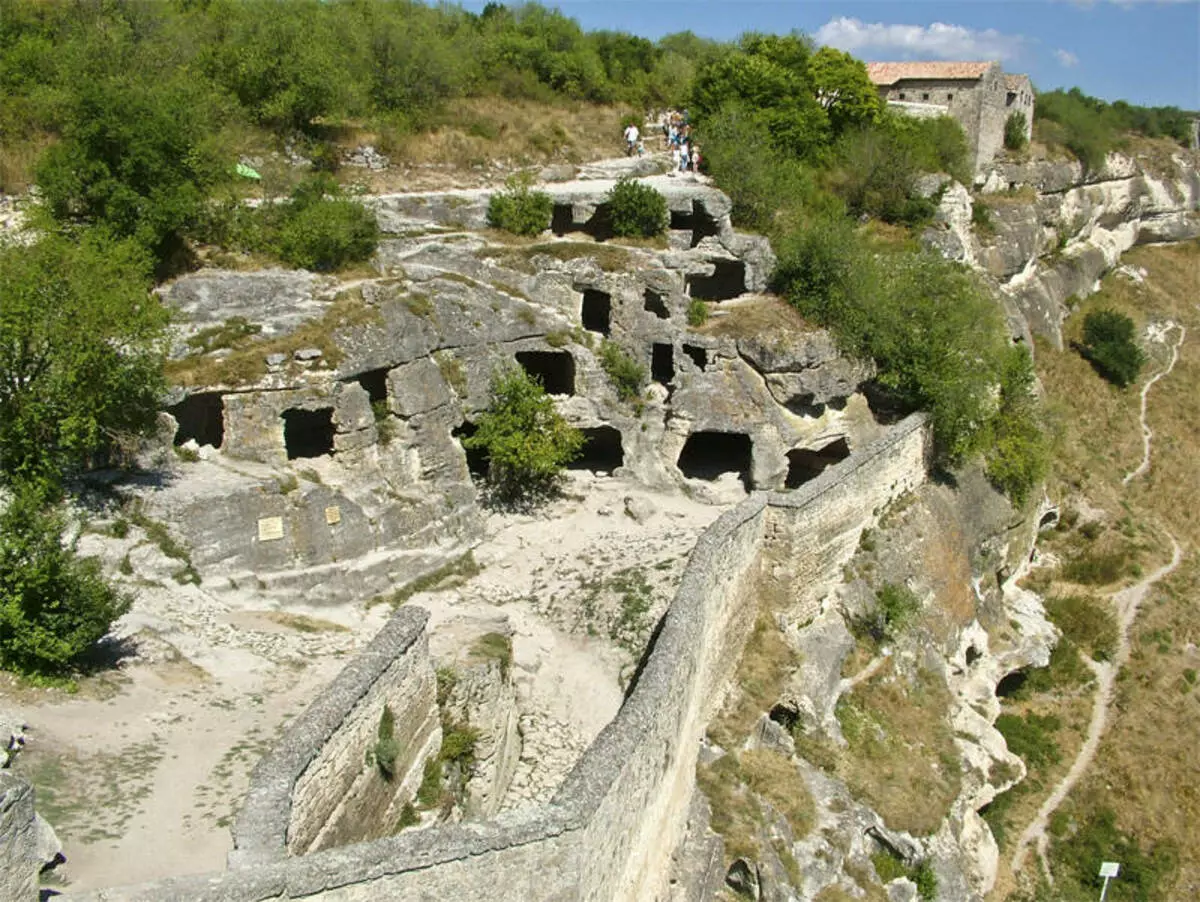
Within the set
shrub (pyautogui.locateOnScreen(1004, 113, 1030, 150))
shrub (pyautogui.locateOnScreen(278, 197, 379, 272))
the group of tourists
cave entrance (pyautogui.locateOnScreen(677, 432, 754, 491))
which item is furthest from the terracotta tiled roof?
shrub (pyautogui.locateOnScreen(278, 197, 379, 272))

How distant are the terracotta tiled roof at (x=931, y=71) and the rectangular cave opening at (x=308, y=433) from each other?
26.6m

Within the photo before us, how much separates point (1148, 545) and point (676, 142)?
18.6 meters

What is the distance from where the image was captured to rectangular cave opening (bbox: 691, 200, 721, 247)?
2595 centimetres

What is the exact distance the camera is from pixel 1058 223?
42.2m

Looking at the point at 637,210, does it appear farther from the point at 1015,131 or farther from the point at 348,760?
the point at 1015,131

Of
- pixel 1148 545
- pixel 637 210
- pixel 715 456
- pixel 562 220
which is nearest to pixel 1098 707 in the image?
pixel 1148 545

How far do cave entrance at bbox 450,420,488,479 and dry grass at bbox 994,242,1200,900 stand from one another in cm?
1270

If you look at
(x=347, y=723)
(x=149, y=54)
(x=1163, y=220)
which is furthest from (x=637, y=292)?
(x=1163, y=220)

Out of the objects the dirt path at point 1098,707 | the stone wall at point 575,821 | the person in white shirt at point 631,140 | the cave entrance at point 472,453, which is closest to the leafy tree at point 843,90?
the person in white shirt at point 631,140

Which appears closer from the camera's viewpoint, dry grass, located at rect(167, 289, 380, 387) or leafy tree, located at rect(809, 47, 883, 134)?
dry grass, located at rect(167, 289, 380, 387)

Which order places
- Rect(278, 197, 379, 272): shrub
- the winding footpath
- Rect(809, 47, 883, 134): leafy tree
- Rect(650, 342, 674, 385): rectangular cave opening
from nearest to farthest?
1. the winding footpath
2. Rect(278, 197, 379, 272): shrub
3. Rect(650, 342, 674, 385): rectangular cave opening
4. Rect(809, 47, 883, 134): leafy tree

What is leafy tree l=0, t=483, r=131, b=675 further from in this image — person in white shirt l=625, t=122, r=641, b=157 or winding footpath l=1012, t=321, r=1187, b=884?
person in white shirt l=625, t=122, r=641, b=157

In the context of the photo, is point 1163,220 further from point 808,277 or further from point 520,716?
point 520,716

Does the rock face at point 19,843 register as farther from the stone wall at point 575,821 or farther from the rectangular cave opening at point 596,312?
the rectangular cave opening at point 596,312
